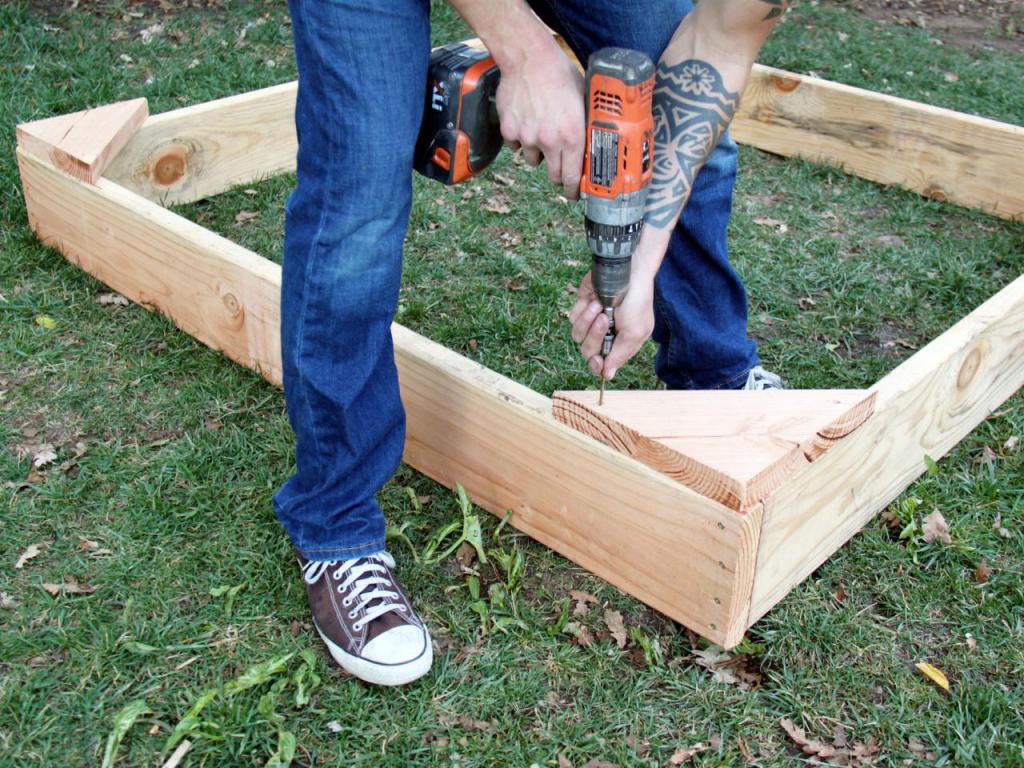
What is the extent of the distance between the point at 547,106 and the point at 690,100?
38 centimetres

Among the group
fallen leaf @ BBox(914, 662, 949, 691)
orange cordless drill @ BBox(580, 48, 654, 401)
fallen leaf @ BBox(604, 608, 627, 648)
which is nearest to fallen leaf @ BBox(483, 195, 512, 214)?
orange cordless drill @ BBox(580, 48, 654, 401)

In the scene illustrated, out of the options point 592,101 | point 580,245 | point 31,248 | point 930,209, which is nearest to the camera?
point 592,101

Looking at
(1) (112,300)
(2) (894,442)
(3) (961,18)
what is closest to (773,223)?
(2) (894,442)

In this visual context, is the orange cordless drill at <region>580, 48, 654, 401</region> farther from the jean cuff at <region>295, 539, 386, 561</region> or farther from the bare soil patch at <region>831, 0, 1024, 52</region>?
the bare soil patch at <region>831, 0, 1024, 52</region>

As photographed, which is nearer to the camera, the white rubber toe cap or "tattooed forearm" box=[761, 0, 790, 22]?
"tattooed forearm" box=[761, 0, 790, 22]

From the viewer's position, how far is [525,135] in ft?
6.56

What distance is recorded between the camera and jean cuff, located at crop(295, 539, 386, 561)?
2252mm

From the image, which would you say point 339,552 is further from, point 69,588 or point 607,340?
point 607,340

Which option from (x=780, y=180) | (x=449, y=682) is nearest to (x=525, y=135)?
(x=449, y=682)

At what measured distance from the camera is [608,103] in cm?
195

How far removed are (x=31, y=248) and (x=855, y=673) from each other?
9.68 feet

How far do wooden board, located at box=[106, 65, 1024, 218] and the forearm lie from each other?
7.12 ft

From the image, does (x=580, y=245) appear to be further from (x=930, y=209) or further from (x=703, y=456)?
(x=703, y=456)

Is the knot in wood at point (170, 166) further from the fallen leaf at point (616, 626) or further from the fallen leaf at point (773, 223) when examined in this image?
the fallen leaf at point (616, 626)
